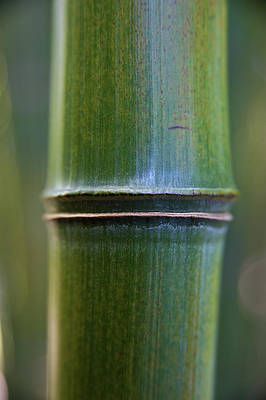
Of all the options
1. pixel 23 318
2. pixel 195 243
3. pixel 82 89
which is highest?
pixel 82 89

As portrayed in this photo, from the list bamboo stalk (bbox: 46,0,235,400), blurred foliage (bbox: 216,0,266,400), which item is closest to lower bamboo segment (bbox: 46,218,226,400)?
bamboo stalk (bbox: 46,0,235,400)

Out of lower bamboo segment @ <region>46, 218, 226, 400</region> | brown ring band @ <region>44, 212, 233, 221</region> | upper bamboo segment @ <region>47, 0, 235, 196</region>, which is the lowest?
lower bamboo segment @ <region>46, 218, 226, 400</region>

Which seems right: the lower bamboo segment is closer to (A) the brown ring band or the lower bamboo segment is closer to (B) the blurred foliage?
(A) the brown ring band

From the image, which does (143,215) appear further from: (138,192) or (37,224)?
(37,224)

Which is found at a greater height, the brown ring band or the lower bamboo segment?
the brown ring band

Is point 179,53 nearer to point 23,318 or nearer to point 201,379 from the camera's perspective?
point 201,379

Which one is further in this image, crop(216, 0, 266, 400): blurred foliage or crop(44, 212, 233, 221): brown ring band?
crop(216, 0, 266, 400): blurred foliage

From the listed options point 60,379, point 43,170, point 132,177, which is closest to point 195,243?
point 132,177
